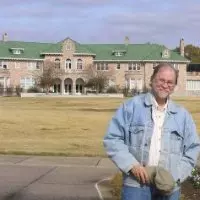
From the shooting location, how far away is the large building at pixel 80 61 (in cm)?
9394

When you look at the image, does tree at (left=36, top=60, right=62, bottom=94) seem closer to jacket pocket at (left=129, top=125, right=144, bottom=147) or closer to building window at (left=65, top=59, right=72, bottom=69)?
building window at (left=65, top=59, right=72, bottom=69)

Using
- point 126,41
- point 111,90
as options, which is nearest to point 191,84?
point 126,41

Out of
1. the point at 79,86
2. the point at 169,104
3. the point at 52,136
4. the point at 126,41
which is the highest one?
the point at 126,41

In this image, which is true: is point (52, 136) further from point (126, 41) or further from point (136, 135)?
point (126, 41)

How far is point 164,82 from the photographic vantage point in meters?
4.51

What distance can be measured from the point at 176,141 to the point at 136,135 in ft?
1.06

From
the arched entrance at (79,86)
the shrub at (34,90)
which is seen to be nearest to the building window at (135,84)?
the arched entrance at (79,86)

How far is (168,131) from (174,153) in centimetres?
18

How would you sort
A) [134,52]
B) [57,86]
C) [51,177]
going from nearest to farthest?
[51,177]
[57,86]
[134,52]

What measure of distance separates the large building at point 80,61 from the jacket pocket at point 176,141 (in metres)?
89.1

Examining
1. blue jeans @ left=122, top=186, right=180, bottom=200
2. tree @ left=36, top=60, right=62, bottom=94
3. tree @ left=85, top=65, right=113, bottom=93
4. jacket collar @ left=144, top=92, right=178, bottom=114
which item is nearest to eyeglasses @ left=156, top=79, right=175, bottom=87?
jacket collar @ left=144, top=92, right=178, bottom=114

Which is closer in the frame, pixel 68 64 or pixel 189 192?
pixel 189 192

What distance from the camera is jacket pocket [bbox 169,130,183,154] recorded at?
4.46 metres

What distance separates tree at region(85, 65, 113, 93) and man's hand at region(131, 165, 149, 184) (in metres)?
85.2
